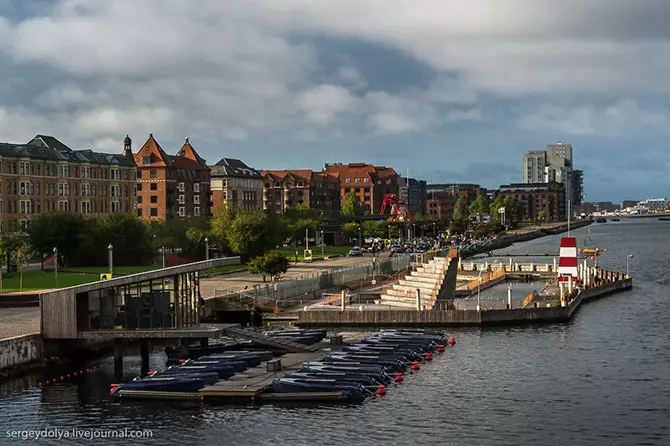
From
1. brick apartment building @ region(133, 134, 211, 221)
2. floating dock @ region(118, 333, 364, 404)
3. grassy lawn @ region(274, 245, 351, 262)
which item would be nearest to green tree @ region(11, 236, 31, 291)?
floating dock @ region(118, 333, 364, 404)

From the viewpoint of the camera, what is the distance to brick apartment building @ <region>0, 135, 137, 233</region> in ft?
420

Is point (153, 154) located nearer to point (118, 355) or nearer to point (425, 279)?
point (425, 279)

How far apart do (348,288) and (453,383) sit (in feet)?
153

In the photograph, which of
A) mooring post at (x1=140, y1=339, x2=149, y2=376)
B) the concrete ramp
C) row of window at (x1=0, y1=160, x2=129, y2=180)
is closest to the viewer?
mooring post at (x1=140, y1=339, x2=149, y2=376)

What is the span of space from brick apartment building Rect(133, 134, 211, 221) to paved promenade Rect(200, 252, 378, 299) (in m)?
44.4

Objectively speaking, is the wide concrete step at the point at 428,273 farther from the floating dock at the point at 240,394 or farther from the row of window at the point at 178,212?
the row of window at the point at 178,212

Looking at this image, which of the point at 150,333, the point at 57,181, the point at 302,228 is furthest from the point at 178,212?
the point at 150,333

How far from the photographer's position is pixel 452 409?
4578 cm

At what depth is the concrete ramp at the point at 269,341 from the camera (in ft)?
189

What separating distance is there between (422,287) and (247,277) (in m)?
26.8

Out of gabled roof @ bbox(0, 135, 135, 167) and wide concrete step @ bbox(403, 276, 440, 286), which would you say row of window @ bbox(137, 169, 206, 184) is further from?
wide concrete step @ bbox(403, 276, 440, 286)

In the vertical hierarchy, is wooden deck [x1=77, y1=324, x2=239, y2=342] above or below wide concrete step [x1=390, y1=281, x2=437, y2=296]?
below

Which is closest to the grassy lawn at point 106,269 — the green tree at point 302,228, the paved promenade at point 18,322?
the paved promenade at point 18,322

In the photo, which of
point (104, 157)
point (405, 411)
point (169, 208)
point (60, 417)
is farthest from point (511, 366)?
point (169, 208)
